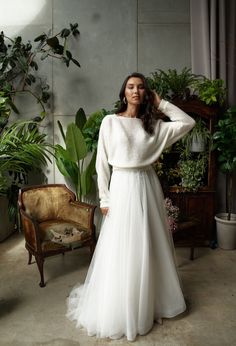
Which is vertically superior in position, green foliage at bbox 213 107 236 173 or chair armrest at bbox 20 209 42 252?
green foliage at bbox 213 107 236 173

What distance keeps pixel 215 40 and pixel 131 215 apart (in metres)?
2.24

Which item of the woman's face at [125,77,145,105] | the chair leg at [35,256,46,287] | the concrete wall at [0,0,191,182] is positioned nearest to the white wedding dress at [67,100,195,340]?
the woman's face at [125,77,145,105]

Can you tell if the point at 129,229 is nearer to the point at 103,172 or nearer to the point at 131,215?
the point at 131,215

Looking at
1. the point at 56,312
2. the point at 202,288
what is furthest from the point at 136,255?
A: the point at 202,288

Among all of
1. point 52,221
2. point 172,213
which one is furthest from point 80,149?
point 172,213

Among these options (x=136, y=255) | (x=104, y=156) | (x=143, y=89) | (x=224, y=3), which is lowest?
(x=136, y=255)

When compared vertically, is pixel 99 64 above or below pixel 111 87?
above

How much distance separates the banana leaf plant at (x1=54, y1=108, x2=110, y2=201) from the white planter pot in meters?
1.43

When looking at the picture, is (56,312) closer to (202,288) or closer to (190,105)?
(202,288)

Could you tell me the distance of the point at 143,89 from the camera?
1.86 meters

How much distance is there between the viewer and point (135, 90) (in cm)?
183

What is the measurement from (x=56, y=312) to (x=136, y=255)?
773mm

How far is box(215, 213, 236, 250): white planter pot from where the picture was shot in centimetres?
314

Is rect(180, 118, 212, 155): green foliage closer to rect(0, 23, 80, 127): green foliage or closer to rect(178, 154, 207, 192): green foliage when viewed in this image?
rect(178, 154, 207, 192): green foliage
